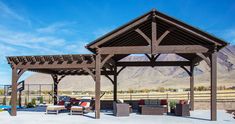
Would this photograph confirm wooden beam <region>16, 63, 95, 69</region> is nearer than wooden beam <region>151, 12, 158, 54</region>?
No

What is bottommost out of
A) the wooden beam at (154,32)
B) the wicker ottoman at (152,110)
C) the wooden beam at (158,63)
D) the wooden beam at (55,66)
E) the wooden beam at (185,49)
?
the wicker ottoman at (152,110)

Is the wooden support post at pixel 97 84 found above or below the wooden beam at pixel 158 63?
below

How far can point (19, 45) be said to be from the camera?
60562 mm

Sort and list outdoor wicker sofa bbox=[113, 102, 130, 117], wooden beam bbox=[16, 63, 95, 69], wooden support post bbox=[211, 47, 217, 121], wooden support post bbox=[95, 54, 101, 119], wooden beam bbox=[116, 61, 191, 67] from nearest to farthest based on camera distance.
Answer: wooden support post bbox=[211, 47, 217, 121]
wooden support post bbox=[95, 54, 101, 119]
outdoor wicker sofa bbox=[113, 102, 130, 117]
wooden beam bbox=[16, 63, 95, 69]
wooden beam bbox=[116, 61, 191, 67]

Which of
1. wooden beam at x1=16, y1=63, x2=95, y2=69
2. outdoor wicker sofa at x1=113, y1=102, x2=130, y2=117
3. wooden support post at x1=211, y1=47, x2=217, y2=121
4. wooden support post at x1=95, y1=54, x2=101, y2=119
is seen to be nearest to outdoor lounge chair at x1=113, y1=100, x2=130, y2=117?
outdoor wicker sofa at x1=113, y1=102, x2=130, y2=117

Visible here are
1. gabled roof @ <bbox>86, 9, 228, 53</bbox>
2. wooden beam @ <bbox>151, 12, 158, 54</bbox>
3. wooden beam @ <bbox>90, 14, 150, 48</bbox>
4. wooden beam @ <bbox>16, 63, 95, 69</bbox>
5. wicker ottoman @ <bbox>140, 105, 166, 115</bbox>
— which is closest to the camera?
gabled roof @ <bbox>86, 9, 228, 53</bbox>

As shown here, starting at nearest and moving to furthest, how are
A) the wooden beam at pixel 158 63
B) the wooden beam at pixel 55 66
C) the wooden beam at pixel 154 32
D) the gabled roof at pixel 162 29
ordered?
1. the gabled roof at pixel 162 29
2. the wooden beam at pixel 154 32
3. the wooden beam at pixel 55 66
4. the wooden beam at pixel 158 63

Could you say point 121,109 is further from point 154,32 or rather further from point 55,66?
point 154,32

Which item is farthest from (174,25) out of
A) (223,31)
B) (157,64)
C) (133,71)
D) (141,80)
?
(133,71)

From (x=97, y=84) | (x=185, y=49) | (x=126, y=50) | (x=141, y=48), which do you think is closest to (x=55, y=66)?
(x=97, y=84)

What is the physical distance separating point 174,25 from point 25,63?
8076 millimetres

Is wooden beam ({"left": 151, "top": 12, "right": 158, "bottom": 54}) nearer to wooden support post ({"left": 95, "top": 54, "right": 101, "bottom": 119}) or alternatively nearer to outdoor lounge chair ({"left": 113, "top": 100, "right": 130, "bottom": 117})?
wooden support post ({"left": 95, "top": 54, "right": 101, "bottom": 119})

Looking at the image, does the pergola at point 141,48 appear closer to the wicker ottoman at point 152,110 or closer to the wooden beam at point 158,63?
the wooden beam at point 158,63

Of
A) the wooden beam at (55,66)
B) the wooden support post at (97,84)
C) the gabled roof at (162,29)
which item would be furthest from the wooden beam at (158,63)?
the wooden support post at (97,84)
